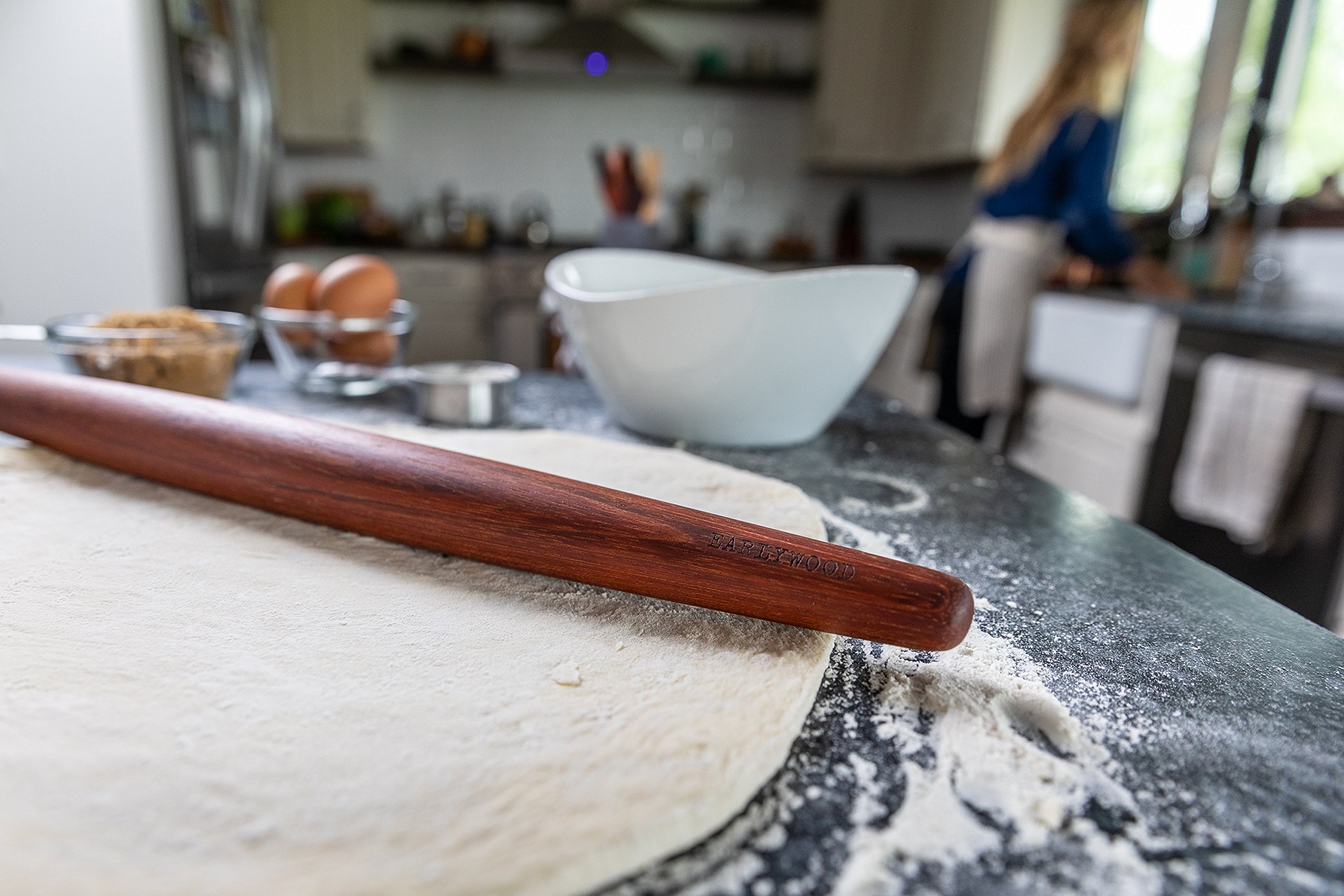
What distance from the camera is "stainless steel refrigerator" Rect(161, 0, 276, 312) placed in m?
1.87

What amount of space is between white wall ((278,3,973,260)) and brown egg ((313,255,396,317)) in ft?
8.84

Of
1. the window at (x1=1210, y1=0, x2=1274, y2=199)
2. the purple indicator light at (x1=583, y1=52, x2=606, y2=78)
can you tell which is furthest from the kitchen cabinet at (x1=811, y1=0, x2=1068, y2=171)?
the purple indicator light at (x1=583, y1=52, x2=606, y2=78)

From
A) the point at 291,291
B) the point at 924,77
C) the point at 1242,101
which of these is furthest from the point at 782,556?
the point at 924,77

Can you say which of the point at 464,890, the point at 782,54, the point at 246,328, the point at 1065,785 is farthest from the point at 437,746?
the point at 782,54

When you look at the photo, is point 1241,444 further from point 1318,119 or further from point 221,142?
point 221,142

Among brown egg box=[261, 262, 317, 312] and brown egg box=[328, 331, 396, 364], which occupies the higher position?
brown egg box=[261, 262, 317, 312]

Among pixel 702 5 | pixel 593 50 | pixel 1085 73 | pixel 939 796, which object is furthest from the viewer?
pixel 702 5

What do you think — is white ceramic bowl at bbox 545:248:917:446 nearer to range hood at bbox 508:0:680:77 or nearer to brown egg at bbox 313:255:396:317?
brown egg at bbox 313:255:396:317

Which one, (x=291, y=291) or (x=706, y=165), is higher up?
(x=706, y=165)

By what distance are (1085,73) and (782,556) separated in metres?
2.04

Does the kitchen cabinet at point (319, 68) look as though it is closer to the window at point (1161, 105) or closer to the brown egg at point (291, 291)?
the brown egg at point (291, 291)

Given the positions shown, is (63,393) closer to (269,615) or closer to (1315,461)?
(269,615)

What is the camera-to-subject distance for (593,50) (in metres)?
3.01

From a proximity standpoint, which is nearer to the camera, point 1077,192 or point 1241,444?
point 1241,444
